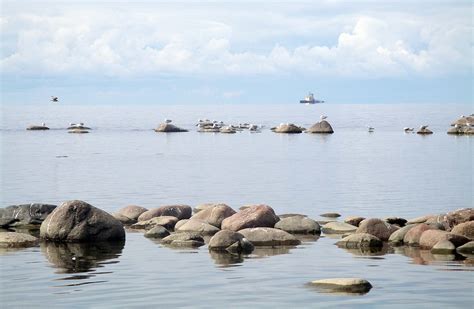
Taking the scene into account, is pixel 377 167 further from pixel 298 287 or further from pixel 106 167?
pixel 298 287

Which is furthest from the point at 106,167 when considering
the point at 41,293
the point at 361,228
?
the point at 41,293

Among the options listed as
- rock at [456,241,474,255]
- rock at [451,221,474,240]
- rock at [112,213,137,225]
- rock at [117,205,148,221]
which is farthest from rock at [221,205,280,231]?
rock at [456,241,474,255]

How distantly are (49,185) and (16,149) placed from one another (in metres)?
37.3

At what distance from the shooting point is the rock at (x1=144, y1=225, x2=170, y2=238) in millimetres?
28906

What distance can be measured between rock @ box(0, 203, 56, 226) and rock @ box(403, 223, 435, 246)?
13644mm

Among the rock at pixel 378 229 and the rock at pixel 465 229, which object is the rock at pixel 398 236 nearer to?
the rock at pixel 378 229

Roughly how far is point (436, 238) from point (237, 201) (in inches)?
619

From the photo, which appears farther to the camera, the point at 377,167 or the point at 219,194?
the point at 377,167

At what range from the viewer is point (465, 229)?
89.1 feet

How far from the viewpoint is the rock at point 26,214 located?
31734mm

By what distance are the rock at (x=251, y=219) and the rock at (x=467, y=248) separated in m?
7.07

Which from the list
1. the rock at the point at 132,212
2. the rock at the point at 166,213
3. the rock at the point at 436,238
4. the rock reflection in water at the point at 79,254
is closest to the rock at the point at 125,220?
the rock at the point at 132,212

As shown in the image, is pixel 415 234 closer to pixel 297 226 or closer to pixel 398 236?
pixel 398 236

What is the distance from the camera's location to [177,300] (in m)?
18.7
